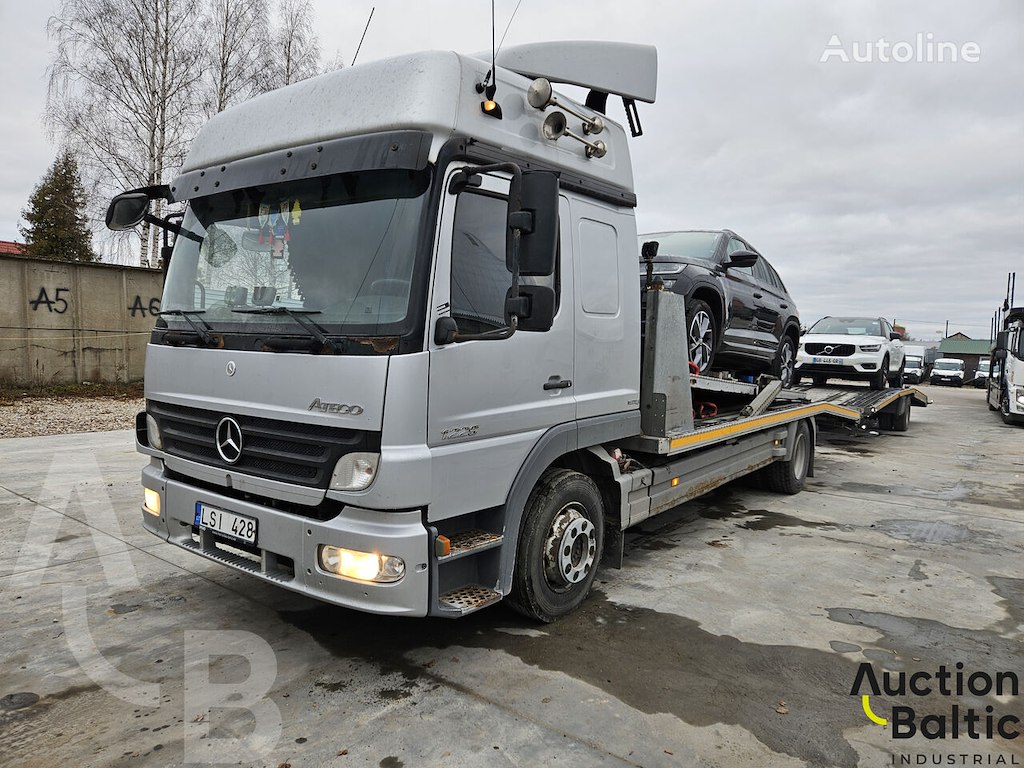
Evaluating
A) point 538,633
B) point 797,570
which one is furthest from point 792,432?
point 538,633

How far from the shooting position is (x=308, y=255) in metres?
3.17

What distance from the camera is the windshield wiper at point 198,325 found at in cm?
337

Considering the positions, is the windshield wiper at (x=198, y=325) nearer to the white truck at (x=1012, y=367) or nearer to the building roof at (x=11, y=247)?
the white truck at (x=1012, y=367)

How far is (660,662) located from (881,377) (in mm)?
10636

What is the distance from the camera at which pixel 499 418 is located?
3.28 meters

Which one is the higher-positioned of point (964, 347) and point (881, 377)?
point (964, 347)

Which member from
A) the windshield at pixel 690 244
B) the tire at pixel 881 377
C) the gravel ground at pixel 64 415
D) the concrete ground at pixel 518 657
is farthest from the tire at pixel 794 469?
the gravel ground at pixel 64 415

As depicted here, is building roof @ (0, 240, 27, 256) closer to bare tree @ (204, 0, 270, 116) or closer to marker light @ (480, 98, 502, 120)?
bare tree @ (204, 0, 270, 116)

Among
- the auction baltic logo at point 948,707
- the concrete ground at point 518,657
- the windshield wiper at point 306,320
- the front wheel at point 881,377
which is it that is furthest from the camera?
the front wheel at point 881,377

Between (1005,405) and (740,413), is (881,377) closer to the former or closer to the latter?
(1005,405)

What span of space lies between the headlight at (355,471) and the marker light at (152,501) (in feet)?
4.58

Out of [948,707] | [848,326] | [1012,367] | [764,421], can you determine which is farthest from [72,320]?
[1012,367]

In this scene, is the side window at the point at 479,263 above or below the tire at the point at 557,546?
above

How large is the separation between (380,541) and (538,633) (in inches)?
51.9
